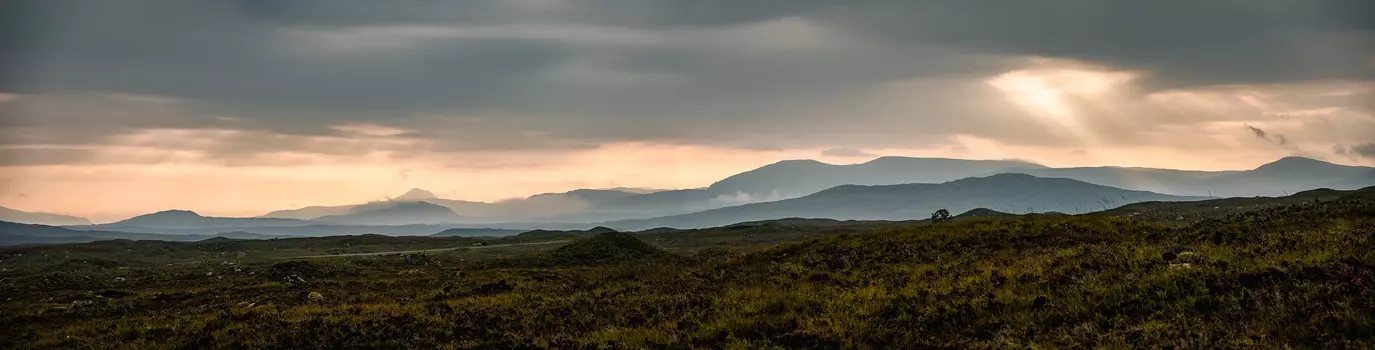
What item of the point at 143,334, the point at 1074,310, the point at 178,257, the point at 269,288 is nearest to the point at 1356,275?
the point at 1074,310

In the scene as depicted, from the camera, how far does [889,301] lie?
61.6ft

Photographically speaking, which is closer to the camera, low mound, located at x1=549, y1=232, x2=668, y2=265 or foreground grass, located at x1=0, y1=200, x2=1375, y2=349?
foreground grass, located at x1=0, y1=200, x2=1375, y2=349

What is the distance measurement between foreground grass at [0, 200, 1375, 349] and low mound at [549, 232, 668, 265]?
21.6 meters

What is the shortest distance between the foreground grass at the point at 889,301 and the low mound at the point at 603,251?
2164cm

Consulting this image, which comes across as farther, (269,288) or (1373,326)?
(269,288)

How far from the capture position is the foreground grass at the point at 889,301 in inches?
542

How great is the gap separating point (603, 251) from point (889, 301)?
49199mm

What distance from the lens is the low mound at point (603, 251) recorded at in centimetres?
6192

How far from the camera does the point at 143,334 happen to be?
24281mm

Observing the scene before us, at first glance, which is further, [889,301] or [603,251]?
[603,251]

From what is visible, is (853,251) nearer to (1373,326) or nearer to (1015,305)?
(1015,305)

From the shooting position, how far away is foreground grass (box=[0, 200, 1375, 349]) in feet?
45.2

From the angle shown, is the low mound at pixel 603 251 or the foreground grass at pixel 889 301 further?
the low mound at pixel 603 251

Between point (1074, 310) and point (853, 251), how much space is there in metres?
18.5
